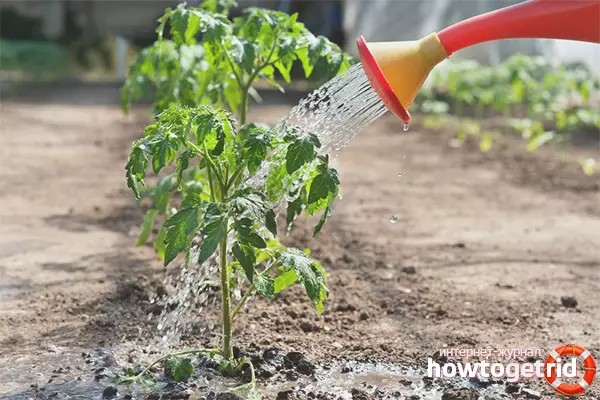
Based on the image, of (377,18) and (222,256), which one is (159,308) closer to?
(222,256)

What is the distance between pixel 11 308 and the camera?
4.01m

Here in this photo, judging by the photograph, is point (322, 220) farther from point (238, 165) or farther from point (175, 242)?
point (175, 242)

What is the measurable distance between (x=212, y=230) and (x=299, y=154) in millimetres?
368

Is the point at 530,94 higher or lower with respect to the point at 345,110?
lower

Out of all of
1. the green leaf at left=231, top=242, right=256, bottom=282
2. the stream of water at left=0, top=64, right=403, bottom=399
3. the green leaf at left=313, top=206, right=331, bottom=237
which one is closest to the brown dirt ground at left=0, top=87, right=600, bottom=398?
the stream of water at left=0, top=64, right=403, bottom=399

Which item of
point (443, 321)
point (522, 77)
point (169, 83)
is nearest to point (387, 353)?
point (443, 321)

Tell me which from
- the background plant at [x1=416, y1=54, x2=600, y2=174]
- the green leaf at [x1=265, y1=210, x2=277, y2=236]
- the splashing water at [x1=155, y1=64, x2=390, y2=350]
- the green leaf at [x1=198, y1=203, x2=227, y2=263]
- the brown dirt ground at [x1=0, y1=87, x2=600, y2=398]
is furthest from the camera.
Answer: the background plant at [x1=416, y1=54, x2=600, y2=174]

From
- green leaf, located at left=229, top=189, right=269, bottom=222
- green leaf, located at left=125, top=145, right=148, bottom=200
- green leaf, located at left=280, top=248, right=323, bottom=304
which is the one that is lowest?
green leaf, located at left=280, top=248, right=323, bottom=304

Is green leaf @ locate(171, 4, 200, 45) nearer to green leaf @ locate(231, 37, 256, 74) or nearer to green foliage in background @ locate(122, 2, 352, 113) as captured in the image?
green foliage in background @ locate(122, 2, 352, 113)

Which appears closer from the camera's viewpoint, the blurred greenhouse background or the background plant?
the background plant

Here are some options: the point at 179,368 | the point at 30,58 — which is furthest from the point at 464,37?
the point at 30,58

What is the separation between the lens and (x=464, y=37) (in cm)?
305

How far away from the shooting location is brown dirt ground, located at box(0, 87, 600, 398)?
152 inches

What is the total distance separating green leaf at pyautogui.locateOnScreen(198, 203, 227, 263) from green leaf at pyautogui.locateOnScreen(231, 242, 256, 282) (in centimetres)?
6
